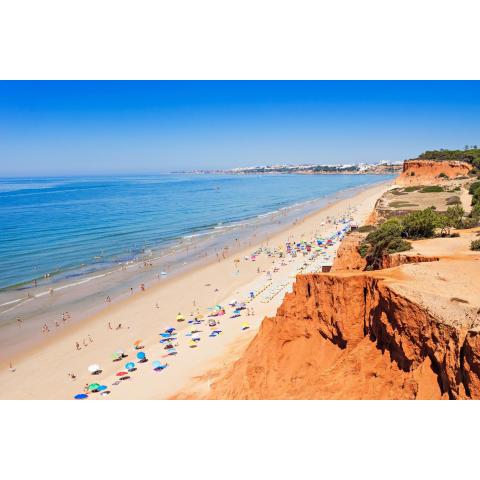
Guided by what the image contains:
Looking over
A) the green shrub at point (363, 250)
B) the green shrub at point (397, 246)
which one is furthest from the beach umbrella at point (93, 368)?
the green shrub at point (397, 246)

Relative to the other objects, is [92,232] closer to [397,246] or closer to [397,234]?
[397,234]

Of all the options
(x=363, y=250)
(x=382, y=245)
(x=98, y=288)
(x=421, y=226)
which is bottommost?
(x=98, y=288)

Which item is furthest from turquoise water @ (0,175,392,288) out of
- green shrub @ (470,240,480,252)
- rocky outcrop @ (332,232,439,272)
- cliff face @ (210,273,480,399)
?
green shrub @ (470,240,480,252)

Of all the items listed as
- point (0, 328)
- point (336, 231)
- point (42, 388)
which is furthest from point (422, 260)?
point (336, 231)

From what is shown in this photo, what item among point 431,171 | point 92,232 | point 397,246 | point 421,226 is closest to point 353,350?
point 397,246

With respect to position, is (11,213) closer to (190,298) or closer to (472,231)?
(190,298)

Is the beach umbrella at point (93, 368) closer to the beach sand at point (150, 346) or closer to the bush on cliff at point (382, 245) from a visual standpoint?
the beach sand at point (150, 346)
